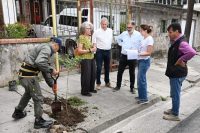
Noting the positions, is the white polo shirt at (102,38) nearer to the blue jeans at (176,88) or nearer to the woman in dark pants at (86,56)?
the woman in dark pants at (86,56)

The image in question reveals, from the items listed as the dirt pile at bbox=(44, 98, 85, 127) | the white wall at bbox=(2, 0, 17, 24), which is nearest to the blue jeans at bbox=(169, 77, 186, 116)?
the dirt pile at bbox=(44, 98, 85, 127)

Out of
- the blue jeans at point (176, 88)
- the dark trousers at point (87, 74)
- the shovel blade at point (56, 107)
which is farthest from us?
the dark trousers at point (87, 74)

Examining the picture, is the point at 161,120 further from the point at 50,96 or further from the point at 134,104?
the point at 50,96

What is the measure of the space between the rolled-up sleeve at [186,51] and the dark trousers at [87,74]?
82.9 inches

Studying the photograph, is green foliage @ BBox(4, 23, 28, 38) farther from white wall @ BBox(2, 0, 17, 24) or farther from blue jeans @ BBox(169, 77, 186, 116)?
blue jeans @ BBox(169, 77, 186, 116)

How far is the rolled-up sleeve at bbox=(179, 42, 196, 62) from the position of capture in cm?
494

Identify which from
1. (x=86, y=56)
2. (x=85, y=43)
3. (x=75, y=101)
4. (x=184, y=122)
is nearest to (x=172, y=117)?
(x=184, y=122)

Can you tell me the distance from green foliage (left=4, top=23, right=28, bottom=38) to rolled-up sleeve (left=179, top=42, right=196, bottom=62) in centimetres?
411

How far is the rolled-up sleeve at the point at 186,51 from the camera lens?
4936 mm

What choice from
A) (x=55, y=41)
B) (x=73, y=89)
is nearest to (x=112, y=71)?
(x=73, y=89)

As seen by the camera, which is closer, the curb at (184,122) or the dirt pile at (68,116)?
the dirt pile at (68,116)

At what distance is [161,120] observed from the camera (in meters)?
5.55

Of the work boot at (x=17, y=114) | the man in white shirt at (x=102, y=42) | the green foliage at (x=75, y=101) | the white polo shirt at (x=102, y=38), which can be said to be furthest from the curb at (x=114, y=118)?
the white polo shirt at (x=102, y=38)

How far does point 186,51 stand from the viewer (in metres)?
4.94
